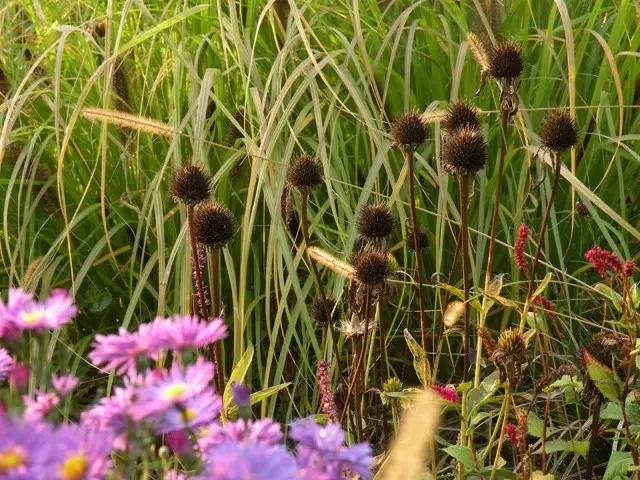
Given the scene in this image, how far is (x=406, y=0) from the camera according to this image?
2.82 metres

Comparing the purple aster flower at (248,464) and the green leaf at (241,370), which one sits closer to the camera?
the purple aster flower at (248,464)

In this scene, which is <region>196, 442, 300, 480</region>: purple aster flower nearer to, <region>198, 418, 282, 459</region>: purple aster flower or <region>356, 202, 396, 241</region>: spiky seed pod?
<region>198, 418, 282, 459</region>: purple aster flower

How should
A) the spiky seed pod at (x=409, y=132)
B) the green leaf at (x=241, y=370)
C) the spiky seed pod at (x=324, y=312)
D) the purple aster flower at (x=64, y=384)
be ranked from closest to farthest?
the purple aster flower at (x=64, y=384) < the green leaf at (x=241, y=370) < the spiky seed pod at (x=409, y=132) < the spiky seed pod at (x=324, y=312)

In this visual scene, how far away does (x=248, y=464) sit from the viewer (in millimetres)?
504

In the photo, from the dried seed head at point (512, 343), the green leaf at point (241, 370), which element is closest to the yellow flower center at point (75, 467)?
the green leaf at point (241, 370)

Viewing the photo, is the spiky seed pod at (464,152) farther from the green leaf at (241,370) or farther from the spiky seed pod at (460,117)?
the green leaf at (241,370)

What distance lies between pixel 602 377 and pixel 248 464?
968mm

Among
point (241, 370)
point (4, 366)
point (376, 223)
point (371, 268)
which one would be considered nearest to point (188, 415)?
point (4, 366)

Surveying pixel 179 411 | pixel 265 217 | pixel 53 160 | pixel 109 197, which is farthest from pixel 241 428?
pixel 53 160

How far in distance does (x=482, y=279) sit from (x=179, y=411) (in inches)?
67.6

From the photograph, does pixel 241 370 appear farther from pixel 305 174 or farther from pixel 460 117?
pixel 460 117

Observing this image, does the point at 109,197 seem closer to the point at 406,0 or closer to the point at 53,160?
the point at 53,160

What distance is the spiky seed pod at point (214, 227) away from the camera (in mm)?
1425

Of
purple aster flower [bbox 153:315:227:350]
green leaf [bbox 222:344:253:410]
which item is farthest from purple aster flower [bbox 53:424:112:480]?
green leaf [bbox 222:344:253:410]
